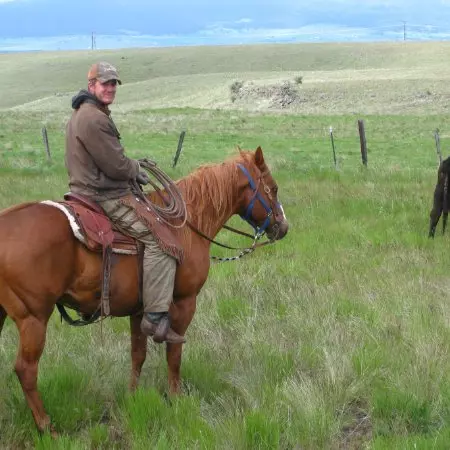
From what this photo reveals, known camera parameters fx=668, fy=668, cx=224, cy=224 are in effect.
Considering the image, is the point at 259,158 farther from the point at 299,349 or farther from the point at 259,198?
the point at 299,349

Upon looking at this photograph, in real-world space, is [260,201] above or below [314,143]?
above

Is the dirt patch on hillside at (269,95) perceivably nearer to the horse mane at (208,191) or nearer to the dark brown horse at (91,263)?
the dark brown horse at (91,263)

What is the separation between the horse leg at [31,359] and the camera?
423 centimetres

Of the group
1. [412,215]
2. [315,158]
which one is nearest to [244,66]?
[315,158]

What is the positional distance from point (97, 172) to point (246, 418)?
77.2 inches

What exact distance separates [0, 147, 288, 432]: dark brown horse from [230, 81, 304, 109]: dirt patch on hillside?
176 ft

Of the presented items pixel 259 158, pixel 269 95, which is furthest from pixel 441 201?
pixel 269 95

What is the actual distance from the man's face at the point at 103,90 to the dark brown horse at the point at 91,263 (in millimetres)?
878

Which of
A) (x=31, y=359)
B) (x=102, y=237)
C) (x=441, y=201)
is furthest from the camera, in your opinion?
(x=441, y=201)

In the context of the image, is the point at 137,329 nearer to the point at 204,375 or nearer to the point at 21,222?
the point at 204,375

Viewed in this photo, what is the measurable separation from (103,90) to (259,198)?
1.62 meters

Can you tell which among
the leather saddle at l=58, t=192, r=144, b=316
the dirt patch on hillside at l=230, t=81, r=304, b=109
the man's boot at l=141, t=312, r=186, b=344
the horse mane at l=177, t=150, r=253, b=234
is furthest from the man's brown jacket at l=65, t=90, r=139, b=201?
the dirt patch on hillside at l=230, t=81, r=304, b=109

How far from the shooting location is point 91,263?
4.53 meters

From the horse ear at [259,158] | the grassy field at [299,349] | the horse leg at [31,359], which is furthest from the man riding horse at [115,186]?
the horse ear at [259,158]
